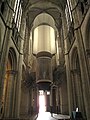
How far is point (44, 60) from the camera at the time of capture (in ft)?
59.3

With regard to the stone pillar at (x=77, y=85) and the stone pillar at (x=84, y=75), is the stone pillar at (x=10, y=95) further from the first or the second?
the stone pillar at (x=84, y=75)

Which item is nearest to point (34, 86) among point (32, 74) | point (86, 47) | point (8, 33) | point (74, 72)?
point (32, 74)

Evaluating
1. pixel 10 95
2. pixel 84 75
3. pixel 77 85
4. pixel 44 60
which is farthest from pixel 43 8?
pixel 84 75

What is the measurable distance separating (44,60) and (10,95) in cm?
747

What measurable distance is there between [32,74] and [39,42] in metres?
8.14

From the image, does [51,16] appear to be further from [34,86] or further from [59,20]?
[34,86]

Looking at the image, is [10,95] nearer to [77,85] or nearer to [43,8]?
[77,85]

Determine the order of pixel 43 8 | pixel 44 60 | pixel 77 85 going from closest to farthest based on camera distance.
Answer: pixel 77 85 < pixel 44 60 < pixel 43 8

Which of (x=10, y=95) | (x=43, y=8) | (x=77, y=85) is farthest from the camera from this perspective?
(x=43, y=8)

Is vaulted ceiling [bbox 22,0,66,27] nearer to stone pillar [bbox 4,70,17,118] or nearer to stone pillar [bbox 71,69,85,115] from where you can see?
stone pillar [bbox 71,69,85,115]

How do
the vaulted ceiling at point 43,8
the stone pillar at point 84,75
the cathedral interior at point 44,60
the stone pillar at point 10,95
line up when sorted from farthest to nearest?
1. the vaulted ceiling at point 43,8
2. the stone pillar at point 10,95
3. the cathedral interior at point 44,60
4. the stone pillar at point 84,75

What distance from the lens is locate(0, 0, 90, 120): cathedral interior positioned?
959cm

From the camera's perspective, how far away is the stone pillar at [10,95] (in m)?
11.3

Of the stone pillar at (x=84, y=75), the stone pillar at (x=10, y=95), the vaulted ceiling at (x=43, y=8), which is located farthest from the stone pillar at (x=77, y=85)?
the vaulted ceiling at (x=43, y=8)
